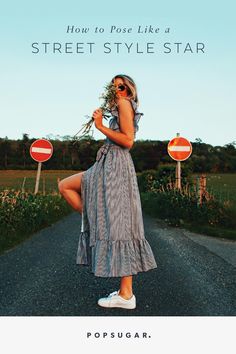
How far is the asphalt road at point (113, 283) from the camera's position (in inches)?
158

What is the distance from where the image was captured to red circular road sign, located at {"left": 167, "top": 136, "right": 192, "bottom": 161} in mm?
14789

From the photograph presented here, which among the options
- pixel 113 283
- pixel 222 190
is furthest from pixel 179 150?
pixel 113 283

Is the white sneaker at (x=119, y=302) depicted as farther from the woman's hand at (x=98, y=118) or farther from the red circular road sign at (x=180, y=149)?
the red circular road sign at (x=180, y=149)

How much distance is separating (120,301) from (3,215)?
526 cm

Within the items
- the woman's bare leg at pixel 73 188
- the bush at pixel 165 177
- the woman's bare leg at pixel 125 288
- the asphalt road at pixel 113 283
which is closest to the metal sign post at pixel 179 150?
the bush at pixel 165 177

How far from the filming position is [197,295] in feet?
14.9

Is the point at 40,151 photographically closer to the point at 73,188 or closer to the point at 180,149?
the point at 180,149

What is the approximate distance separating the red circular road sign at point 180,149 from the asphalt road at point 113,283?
700 cm

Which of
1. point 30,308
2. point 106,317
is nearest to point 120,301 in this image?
point 106,317

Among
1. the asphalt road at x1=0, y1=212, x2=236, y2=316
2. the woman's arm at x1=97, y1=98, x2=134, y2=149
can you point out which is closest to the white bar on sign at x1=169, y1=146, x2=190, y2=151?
the asphalt road at x1=0, y1=212, x2=236, y2=316

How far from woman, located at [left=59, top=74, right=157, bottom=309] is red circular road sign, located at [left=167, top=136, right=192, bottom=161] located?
10841mm

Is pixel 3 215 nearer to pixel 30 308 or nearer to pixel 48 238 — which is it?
pixel 48 238

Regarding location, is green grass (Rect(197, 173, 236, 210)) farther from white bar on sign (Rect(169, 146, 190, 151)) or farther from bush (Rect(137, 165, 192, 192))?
white bar on sign (Rect(169, 146, 190, 151))

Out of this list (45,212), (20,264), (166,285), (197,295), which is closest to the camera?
(197,295)
